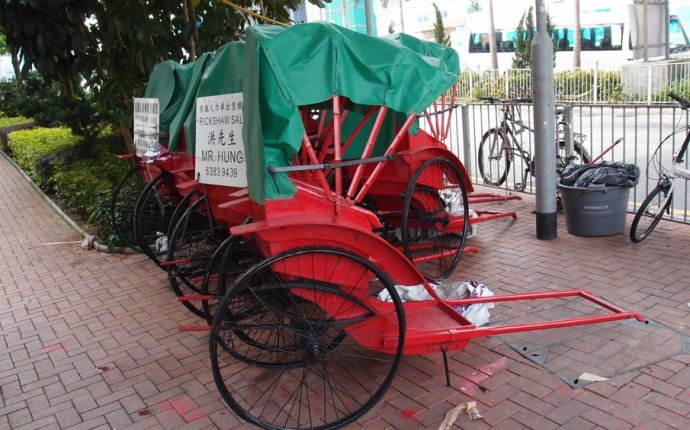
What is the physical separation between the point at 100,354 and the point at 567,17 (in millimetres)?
25295

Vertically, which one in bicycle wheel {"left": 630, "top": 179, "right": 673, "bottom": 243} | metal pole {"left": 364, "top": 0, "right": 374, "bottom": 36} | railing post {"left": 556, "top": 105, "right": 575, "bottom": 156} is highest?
metal pole {"left": 364, "top": 0, "right": 374, "bottom": 36}

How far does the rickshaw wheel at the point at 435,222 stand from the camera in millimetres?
5438

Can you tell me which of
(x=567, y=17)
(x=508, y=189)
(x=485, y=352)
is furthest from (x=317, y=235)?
(x=567, y=17)

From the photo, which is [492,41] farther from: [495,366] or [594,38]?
[495,366]

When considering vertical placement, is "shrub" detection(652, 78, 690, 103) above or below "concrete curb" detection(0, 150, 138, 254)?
above

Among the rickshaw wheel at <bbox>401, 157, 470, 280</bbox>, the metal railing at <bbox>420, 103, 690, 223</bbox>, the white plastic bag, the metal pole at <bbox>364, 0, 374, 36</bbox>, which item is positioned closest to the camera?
the white plastic bag

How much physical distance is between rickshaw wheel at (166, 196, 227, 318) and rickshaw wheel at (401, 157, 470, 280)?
1663mm

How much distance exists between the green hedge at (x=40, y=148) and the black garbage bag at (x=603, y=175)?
883 centimetres

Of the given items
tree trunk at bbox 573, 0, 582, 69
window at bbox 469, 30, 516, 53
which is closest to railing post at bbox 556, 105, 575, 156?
tree trunk at bbox 573, 0, 582, 69

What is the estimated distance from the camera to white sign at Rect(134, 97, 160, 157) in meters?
6.07

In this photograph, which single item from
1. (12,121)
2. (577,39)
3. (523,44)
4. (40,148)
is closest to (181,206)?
(40,148)

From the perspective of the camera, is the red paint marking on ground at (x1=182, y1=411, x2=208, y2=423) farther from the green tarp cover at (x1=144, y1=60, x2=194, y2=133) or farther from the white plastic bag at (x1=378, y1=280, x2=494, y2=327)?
the green tarp cover at (x1=144, y1=60, x2=194, y2=133)

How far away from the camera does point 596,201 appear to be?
5820 millimetres

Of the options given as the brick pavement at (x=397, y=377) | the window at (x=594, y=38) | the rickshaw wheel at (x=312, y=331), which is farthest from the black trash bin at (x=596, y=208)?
the window at (x=594, y=38)
